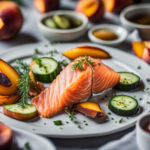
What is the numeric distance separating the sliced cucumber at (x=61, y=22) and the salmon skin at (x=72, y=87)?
1.14 m

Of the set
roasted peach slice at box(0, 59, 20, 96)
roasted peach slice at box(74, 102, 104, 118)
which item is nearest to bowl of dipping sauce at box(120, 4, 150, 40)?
roasted peach slice at box(74, 102, 104, 118)

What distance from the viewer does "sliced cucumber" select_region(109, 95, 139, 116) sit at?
72.6 inches

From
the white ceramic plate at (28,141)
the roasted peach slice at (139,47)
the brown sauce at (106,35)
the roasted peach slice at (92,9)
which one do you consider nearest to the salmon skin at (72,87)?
the white ceramic plate at (28,141)

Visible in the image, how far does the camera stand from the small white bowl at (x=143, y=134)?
1.41 m

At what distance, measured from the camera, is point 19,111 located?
6.05ft

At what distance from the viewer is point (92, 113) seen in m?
1.83

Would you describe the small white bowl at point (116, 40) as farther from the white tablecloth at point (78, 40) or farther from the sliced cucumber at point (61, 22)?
the sliced cucumber at point (61, 22)

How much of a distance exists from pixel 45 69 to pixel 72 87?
0.45 m

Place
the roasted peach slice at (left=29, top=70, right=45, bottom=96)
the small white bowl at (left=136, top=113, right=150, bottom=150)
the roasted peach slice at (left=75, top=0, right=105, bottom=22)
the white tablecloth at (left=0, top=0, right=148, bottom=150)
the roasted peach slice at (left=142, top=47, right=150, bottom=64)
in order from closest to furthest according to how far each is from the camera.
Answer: the small white bowl at (left=136, top=113, right=150, bottom=150) < the white tablecloth at (left=0, top=0, right=148, bottom=150) < the roasted peach slice at (left=29, top=70, right=45, bottom=96) < the roasted peach slice at (left=142, top=47, right=150, bottom=64) < the roasted peach slice at (left=75, top=0, right=105, bottom=22)

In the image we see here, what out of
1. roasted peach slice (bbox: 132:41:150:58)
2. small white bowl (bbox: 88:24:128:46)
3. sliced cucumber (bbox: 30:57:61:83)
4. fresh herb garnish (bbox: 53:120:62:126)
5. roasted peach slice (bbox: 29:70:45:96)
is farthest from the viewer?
small white bowl (bbox: 88:24:128:46)

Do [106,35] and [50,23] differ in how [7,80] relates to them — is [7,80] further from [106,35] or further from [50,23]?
[106,35]

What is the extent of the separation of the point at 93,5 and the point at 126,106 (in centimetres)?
214

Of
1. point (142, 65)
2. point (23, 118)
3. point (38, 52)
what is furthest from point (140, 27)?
point (23, 118)

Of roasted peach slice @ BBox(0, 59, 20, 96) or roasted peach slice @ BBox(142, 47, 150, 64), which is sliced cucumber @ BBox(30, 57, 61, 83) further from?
roasted peach slice @ BBox(142, 47, 150, 64)
